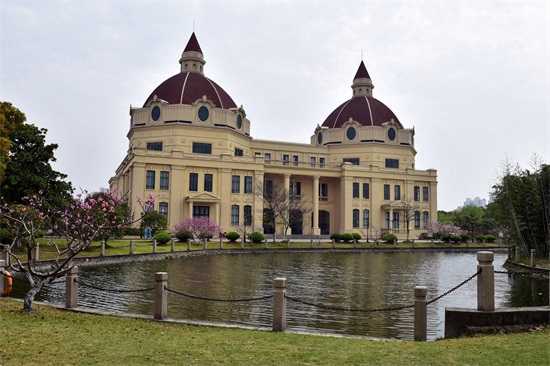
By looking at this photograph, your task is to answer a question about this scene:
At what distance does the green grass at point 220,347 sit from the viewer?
722 centimetres

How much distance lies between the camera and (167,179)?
54250 mm

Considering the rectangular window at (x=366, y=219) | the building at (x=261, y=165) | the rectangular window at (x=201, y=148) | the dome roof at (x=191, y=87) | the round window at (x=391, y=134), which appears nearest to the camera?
the building at (x=261, y=165)

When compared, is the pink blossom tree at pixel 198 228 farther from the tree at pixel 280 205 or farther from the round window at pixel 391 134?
the round window at pixel 391 134

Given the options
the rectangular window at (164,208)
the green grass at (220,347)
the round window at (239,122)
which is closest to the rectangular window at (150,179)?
the rectangular window at (164,208)

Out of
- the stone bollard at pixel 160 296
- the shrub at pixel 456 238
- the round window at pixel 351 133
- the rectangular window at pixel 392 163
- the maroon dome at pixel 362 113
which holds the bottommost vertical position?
the shrub at pixel 456 238

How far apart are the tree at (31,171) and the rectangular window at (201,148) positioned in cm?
2464

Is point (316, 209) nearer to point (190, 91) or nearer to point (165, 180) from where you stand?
point (165, 180)

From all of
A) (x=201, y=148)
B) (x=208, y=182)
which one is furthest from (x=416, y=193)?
(x=201, y=148)

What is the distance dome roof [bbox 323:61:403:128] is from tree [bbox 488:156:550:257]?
41.1 meters

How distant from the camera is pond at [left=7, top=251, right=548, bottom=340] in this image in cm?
1238

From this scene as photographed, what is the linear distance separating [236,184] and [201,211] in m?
5.12

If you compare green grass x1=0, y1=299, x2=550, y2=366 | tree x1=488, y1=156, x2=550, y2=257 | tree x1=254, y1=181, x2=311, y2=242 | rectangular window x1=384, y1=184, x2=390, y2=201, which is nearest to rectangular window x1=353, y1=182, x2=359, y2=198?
rectangular window x1=384, y1=184, x2=390, y2=201

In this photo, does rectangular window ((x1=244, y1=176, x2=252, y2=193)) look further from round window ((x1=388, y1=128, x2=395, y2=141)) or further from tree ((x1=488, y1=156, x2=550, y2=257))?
tree ((x1=488, y1=156, x2=550, y2=257))

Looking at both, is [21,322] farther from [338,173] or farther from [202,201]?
[338,173]
